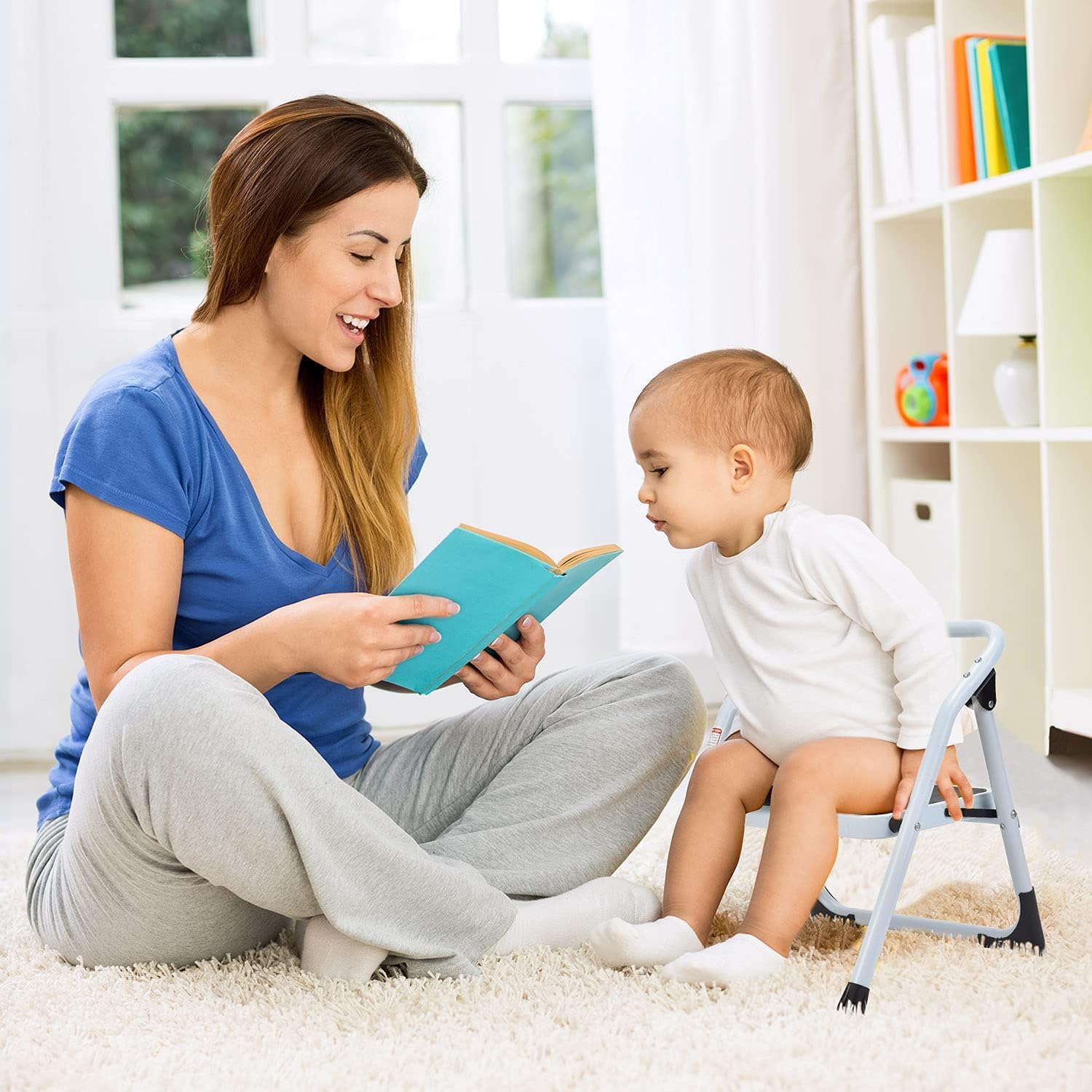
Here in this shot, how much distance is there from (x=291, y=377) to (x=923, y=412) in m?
1.46

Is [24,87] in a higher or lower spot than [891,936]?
higher

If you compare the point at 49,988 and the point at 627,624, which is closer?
the point at 49,988

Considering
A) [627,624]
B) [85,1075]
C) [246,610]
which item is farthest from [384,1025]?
[627,624]

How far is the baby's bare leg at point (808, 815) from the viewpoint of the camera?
1.17 m

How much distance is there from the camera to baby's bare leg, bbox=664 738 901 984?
3.76 feet

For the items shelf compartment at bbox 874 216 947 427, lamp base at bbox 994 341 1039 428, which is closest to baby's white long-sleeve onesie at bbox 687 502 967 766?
lamp base at bbox 994 341 1039 428

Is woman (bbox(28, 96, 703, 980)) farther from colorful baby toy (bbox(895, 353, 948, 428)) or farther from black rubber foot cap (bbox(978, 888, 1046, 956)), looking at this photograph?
colorful baby toy (bbox(895, 353, 948, 428))

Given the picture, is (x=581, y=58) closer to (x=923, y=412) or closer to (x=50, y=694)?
(x=923, y=412)

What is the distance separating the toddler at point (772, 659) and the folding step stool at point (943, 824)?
0.03 metres

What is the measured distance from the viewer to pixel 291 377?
144 cm

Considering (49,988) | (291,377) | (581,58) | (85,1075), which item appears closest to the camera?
(85,1075)

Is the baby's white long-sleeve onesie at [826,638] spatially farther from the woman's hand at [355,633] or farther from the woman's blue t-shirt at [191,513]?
the woman's blue t-shirt at [191,513]

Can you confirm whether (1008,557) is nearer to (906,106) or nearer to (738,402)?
(906,106)

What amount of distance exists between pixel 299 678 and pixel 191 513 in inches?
7.9
